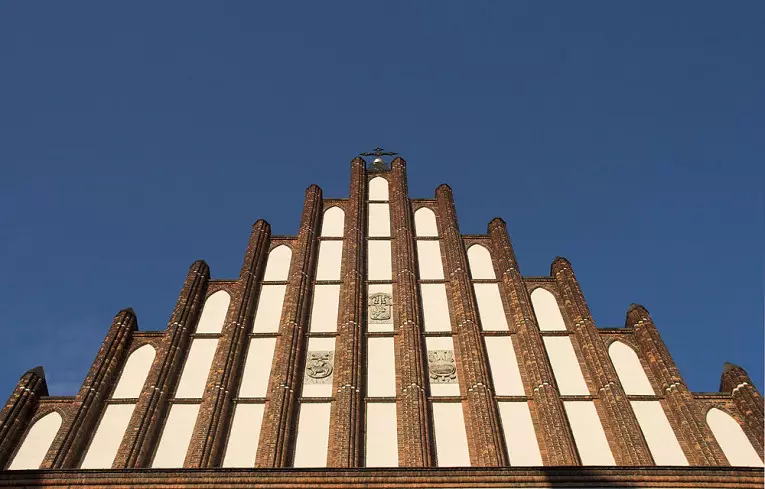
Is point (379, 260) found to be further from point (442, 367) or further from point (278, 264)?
point (442, 367)

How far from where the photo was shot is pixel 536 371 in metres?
12.3

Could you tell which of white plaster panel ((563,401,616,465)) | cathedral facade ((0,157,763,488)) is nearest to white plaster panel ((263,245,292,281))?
cathedral facade ((0,157,763,488))

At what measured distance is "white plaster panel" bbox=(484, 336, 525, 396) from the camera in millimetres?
12109

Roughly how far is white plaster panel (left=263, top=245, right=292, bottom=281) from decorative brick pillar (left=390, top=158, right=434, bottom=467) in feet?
8.36

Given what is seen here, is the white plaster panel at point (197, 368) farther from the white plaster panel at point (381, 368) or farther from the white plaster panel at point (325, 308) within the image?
the white plaster panel at point (381, 368)

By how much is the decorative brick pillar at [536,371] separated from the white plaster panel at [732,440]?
2583 millimetres

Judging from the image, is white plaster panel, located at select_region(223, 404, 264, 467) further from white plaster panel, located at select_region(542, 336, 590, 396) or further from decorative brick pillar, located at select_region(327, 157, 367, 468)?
white plaster panel, located at select_region(542, 336, 590, 396)

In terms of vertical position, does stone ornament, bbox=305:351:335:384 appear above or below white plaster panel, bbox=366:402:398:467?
above

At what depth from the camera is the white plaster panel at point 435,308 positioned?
13609 mm

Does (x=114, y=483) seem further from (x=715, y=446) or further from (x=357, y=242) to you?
(x=715, y=446)

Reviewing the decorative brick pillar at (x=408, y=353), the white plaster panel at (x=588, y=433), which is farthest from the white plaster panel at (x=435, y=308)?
the white plaster panel at (x=588, y=433)

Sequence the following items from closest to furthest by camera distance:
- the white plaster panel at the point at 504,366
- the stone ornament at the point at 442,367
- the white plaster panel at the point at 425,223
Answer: the white plaster panel at the point at 504,366
the stone ornament at the point at 442,367
the white plaster panel at the point at 425,223

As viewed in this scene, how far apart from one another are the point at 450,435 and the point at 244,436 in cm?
348

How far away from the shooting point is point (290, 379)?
1192cm
